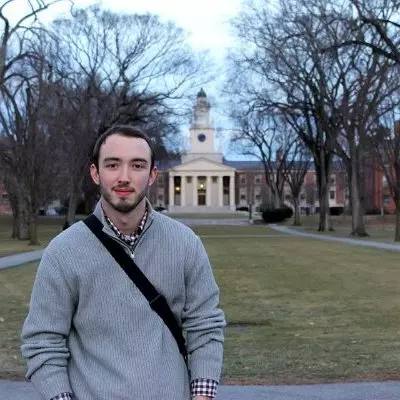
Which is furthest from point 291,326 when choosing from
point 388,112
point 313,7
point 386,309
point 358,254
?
point 388,112

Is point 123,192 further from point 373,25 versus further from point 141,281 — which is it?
point 373,25

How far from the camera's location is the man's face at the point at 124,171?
2.62 m

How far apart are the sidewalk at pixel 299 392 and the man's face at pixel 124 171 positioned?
13.2 ft

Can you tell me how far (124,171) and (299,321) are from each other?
8.30 metres

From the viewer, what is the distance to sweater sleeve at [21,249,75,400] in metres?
2.51

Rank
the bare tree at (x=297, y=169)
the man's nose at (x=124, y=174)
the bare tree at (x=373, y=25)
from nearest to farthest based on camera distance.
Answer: the man's nose at (x=124, y=174)
the bare tree at (x=373, y=25)
the bare tree at (x=297, y=169)

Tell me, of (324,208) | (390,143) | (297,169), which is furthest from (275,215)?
(390,143)

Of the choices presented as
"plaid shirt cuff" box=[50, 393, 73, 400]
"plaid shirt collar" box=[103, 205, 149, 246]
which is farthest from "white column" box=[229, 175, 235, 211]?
"plaid shirt cuff" box=[50, 393, 73, 400]

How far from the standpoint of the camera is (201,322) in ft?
8.95

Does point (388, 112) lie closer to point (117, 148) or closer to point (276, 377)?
point (276, 377)

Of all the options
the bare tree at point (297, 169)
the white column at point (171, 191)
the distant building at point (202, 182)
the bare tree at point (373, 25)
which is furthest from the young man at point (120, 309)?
the white column at point (171, 191)

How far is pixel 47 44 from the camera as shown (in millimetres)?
36938

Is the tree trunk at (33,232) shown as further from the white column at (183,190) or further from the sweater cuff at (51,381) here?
the white column at (183,190)

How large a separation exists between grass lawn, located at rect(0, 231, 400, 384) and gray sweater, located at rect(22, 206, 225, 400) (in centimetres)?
444
